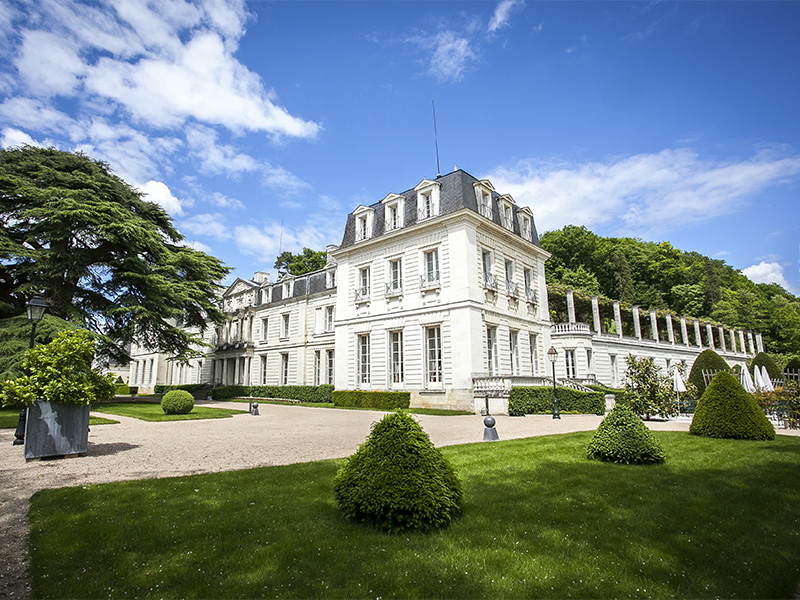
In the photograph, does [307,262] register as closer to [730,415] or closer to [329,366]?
[329,366]

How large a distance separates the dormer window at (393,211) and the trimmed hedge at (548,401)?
11232 mm

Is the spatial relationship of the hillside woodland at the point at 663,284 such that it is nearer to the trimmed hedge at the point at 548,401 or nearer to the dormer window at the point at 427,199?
the dormer window at the point at 427,199

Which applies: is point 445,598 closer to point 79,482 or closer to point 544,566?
point 544,566

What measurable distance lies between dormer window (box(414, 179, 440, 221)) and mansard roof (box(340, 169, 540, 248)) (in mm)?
73

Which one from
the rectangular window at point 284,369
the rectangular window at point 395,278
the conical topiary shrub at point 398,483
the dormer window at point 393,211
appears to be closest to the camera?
the conical topiary shrub at point 398,483

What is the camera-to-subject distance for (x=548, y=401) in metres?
20.0

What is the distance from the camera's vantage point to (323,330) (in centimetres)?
3334

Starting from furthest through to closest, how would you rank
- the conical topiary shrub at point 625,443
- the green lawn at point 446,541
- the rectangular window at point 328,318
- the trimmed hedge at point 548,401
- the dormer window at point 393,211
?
the rectangular window at point 328,318 → the dormer window at point 393,211 → the trimmed hedge at point 548,401 → the conical topiary shrub at point 625,443 → the green lawn at point 446,541

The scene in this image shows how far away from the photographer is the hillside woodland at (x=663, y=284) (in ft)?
178

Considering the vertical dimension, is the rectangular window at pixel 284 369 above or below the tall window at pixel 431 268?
below

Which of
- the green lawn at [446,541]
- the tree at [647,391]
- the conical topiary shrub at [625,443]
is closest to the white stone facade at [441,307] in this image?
the tree at [647,391]

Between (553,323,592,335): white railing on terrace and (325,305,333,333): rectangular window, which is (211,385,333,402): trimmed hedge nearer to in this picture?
(325,305,333,333): rectangular window

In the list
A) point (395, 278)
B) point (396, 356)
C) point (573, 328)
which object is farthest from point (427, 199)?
point (573, 328)

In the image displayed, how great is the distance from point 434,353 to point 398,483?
1869 centimetres
